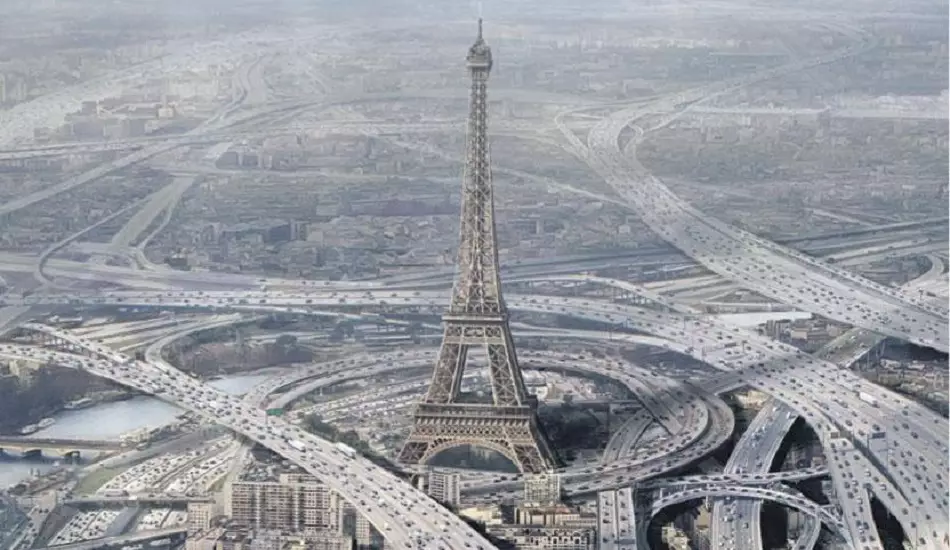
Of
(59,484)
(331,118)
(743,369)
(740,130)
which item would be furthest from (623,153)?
(59,484)

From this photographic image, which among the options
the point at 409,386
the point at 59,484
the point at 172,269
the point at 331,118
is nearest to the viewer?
the point at 59,484

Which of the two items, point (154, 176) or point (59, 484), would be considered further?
point (154, 176)

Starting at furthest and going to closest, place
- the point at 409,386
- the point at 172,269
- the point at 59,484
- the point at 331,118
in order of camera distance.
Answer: the point at 331,118 < the point at 172,269 < the point at 409,386 < the point at 59,484

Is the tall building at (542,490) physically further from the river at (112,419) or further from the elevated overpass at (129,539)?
the river at (112,419)

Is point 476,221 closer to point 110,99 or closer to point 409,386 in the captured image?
point 409,386

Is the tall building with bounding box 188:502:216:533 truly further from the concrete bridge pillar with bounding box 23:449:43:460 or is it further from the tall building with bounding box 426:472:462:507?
the concrete bridge pillar with bounding box 23:449:43:460

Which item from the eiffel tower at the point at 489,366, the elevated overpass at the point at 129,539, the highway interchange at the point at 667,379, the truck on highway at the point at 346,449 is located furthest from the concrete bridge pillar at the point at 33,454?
the eiffel tower at the point at 489,366
